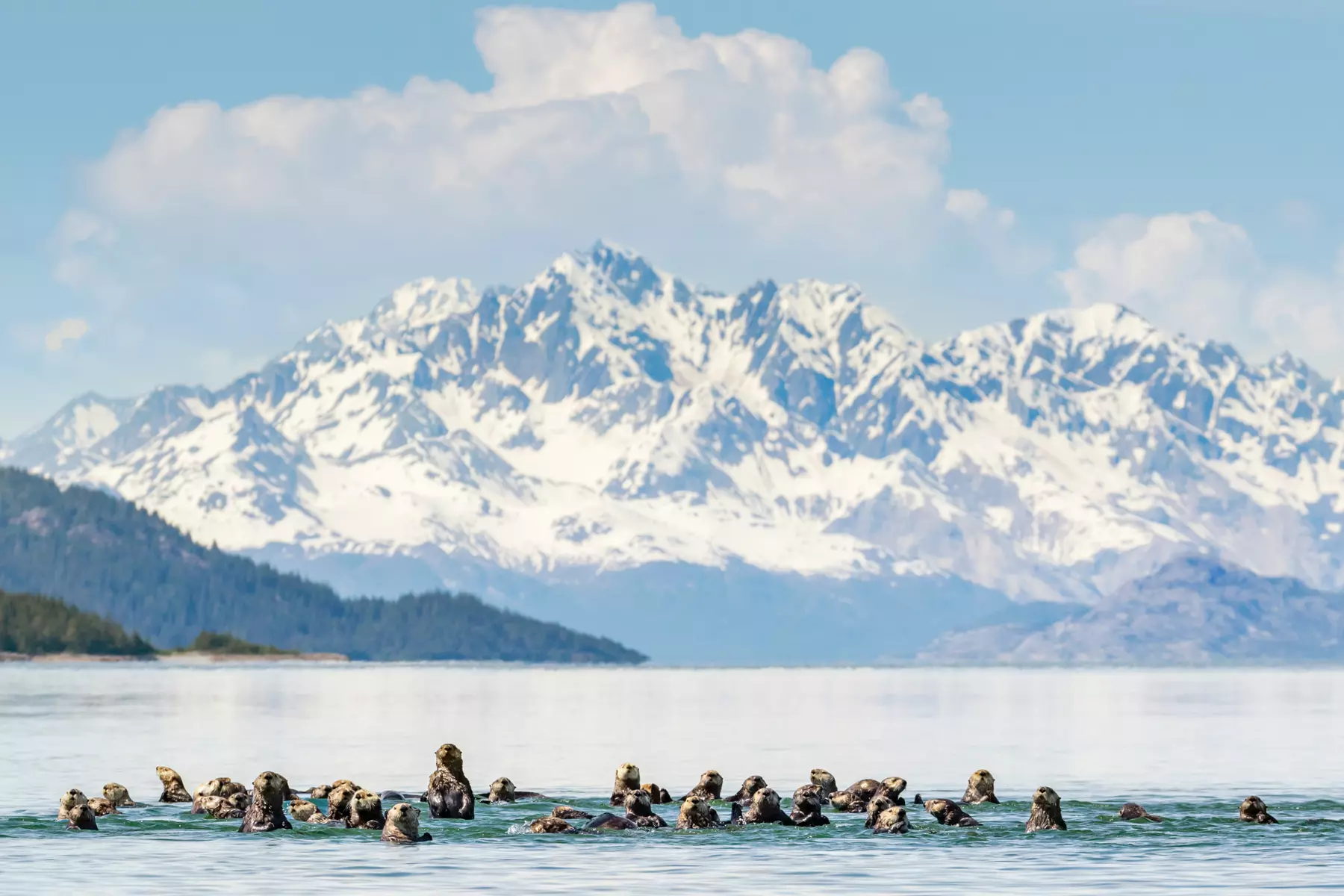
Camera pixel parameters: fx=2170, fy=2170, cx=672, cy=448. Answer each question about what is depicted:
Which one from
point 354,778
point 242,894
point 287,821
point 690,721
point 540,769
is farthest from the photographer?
point 690,721

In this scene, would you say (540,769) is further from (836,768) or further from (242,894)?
(242,894)

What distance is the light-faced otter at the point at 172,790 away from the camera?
7738cm

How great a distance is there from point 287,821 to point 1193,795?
37.7 meters

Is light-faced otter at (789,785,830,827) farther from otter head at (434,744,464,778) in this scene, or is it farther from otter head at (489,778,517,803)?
otter head at (489,778,517,803)

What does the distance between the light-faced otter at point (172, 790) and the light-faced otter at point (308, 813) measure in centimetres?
967

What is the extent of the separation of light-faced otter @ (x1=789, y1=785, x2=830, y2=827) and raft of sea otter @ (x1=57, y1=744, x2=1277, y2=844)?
24 mm

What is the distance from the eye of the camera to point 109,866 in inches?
2297

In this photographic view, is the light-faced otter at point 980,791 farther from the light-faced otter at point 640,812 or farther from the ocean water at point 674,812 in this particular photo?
the light-faced otter at point 640,812

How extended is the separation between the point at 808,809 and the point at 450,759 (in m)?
11.5

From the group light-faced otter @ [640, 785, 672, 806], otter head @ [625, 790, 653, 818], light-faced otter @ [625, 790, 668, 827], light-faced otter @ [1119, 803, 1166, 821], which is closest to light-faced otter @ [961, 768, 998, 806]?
light-faced otter @ [1119, 803, 1166, 821]

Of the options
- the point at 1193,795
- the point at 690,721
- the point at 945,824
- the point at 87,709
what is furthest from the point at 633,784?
the point at 87,709

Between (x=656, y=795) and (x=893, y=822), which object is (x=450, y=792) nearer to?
(x=656, y=795)

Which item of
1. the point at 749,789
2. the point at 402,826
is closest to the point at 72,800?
the point at 402,826

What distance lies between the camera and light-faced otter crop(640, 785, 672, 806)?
75875mm
